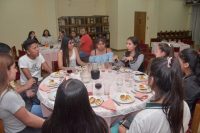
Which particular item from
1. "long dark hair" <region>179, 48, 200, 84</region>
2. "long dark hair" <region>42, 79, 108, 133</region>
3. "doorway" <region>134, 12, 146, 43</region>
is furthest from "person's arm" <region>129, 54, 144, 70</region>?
"doorway" <region>134, 12, 146, 43</region>

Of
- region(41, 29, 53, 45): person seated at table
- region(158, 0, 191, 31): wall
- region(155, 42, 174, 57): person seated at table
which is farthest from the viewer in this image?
region(158, 0, 191, 31): wall

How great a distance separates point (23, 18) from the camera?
7.88 m

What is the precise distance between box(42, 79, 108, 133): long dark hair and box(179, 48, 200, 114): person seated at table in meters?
1.38

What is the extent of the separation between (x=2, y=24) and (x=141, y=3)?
6130mm

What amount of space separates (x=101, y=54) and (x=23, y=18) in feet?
17.1

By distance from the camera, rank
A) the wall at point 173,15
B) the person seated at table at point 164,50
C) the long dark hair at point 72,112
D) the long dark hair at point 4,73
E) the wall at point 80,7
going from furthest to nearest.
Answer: the wall at point 173,15 < the wall at point 80,7 < the person seated at table at point 164,50 < the long dark hair at point 4,73 < the long dark hair at point 72,112

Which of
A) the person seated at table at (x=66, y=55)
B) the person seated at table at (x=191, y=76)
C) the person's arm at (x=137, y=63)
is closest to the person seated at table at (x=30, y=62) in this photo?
the person seated at table at (x=66, y=55)

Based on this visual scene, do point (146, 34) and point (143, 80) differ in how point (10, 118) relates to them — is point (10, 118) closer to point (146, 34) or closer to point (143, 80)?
point (143, 80)

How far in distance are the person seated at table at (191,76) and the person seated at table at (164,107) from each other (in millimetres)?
867

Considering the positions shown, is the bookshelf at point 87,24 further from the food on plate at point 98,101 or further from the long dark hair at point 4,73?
the long dark hair at point 4,73

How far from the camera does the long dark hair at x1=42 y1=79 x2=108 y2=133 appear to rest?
43.8 inches

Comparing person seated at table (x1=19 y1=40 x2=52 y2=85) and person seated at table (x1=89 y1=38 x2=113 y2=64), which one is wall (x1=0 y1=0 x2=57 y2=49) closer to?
person seated at table (x1=89 y1=38 x2=113 y2=64)

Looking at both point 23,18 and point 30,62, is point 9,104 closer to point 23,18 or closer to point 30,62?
point 30,62

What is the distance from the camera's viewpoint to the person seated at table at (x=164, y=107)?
4.42ft
